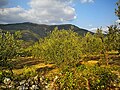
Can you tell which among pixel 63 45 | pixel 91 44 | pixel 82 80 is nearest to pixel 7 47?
pixel 63 45

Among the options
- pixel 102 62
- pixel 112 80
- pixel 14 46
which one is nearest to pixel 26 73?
pixel 14 46

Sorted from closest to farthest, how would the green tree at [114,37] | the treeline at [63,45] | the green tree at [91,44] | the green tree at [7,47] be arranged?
1. the green tree at [7,47]
2. the treeline at [63,45]
3. the green tree at [114,37]
4. the green tree at [91,44]

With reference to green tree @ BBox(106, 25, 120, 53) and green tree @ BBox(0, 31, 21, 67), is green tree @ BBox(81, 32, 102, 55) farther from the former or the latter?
green tree @ BBox(0, 31, 21, 67)

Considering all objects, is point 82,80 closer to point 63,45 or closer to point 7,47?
point 7,47

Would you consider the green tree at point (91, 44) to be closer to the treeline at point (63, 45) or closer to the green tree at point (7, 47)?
the treeline at point (63, 45)

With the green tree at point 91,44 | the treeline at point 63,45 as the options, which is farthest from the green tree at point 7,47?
the green tree at point 91,44

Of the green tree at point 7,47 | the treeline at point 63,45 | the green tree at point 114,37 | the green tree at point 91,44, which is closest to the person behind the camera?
the green tree at point 7,47

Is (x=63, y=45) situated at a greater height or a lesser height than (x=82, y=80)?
greater

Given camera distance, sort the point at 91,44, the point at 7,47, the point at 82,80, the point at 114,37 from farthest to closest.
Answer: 1. the point at 91,44
2. the point at 114,37
3. the point at 7,47
4. the point at 82,80

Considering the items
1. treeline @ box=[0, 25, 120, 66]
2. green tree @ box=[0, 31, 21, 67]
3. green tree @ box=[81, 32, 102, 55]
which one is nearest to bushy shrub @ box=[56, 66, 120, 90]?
green tree @ box=[0, 31, 21, 67]

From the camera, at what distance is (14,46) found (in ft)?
180

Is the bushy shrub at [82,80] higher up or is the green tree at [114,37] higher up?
the green tree at [114,37]

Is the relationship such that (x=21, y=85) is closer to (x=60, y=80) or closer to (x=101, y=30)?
(x=60, y=80)

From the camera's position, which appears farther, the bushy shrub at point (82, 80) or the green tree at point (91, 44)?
the green tree at point (91, 44)
